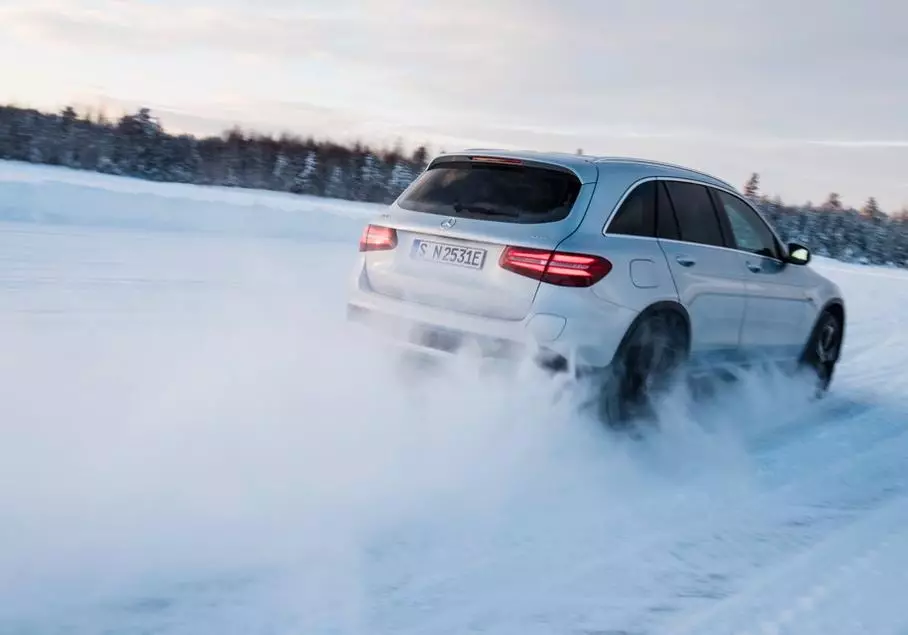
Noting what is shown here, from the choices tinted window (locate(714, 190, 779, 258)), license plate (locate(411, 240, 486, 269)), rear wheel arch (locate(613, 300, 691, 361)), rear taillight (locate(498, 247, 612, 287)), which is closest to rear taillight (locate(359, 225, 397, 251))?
license plate (locate(411, 240, 486, 269))

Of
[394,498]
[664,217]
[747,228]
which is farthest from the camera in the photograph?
[747,228]

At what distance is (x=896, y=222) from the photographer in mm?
67125

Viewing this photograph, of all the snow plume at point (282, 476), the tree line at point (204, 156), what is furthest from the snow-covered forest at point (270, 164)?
the snow plume at point (282, 476)

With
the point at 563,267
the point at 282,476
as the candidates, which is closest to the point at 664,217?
the point at 563,267

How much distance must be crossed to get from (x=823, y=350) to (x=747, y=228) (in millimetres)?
1714

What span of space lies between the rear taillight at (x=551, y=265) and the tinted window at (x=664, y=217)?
2.89ft

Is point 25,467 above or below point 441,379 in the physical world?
below

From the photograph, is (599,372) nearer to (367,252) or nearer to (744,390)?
(367,252)

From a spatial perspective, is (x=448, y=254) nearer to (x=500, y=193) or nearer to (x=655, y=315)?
(x=500, y=193)

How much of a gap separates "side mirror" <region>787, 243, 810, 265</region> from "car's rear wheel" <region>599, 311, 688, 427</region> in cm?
180

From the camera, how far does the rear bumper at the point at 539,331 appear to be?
184 inches

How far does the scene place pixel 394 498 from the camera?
13.7ft

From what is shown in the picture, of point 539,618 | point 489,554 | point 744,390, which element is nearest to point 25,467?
point 489,554

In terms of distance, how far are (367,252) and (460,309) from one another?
872mm
